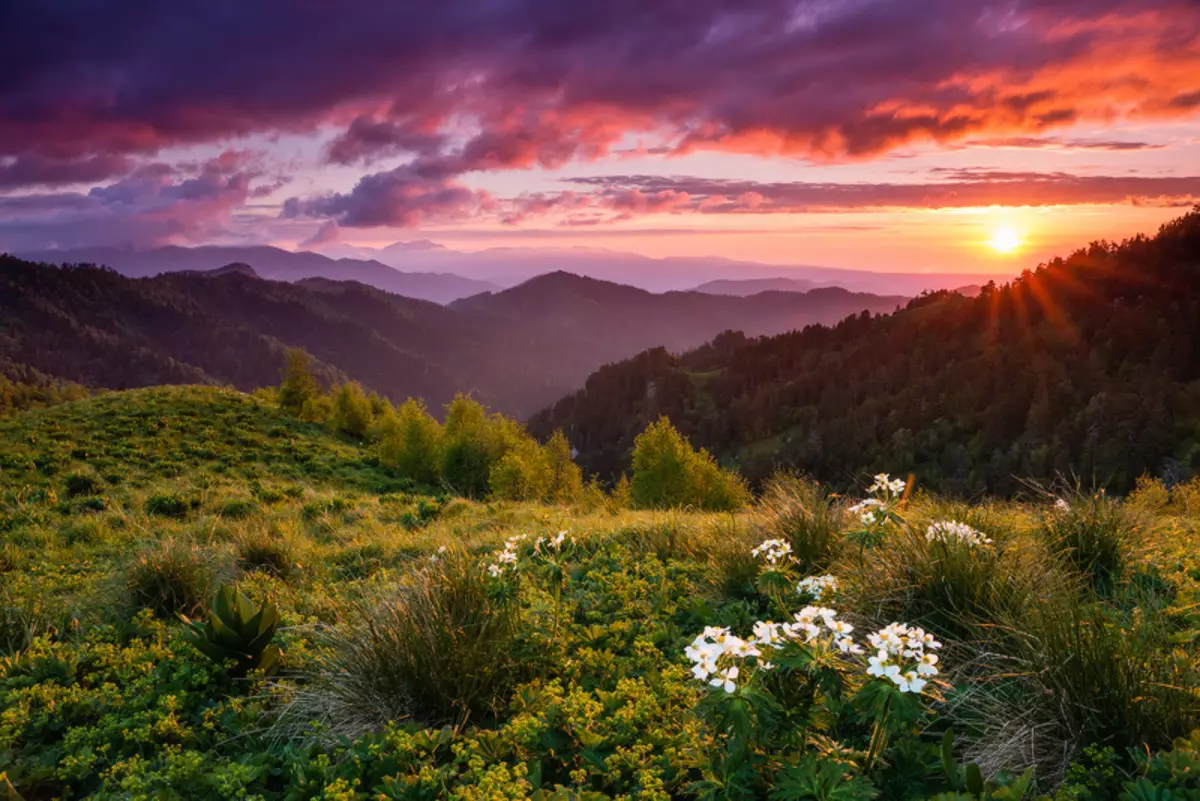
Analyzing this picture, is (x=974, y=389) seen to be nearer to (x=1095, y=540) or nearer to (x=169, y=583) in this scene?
(x=1095, y=540)

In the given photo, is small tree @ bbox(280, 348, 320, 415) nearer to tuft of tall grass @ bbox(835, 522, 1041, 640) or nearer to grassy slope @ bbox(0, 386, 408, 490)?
grassy slope @ bbox(0, 386, 408, 490)

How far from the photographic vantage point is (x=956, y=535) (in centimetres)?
548

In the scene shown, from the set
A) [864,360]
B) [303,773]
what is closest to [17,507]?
[303,773]

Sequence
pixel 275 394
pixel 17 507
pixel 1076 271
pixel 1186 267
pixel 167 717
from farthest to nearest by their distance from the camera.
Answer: pixel 1076 271 → pixel 1186 267 → pixel 275 394 → pixel 17 507 → pixel 167 717

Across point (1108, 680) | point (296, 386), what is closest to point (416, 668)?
point (1108, 680)

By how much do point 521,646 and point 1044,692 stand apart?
3.76m

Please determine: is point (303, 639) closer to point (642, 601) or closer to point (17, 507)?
point (642, 601)

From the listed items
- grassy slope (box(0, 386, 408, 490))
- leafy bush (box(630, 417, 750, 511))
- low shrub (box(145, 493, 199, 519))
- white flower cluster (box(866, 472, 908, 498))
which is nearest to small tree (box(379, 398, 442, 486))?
grassy slope (box(0, 386, 408, 490))

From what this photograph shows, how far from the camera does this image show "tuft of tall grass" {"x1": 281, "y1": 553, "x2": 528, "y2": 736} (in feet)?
15.1

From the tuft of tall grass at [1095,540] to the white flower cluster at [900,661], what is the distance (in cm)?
403

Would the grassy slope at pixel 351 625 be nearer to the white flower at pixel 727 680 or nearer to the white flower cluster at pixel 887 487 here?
the white flower cluster at pixel 887 487

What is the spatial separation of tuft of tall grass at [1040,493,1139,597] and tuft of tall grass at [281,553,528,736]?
546 cm

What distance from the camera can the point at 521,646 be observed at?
209 inches

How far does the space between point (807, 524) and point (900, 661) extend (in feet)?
14.0
